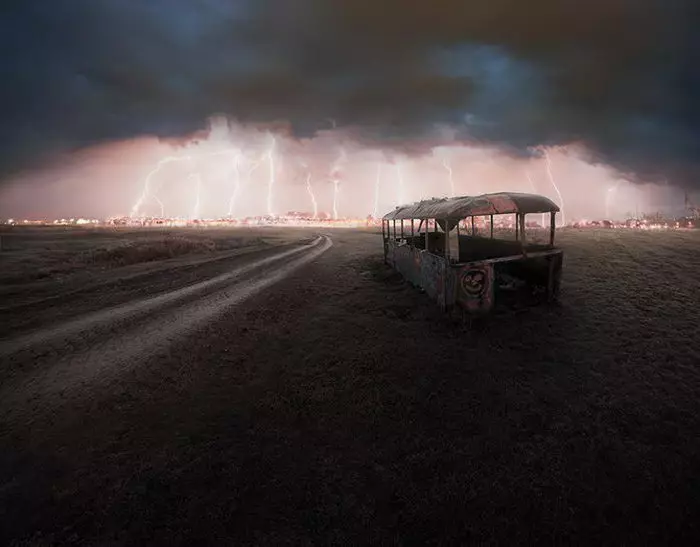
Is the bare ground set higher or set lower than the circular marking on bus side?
lower

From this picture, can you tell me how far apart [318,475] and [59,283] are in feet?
52.1

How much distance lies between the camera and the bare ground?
3.07 meters

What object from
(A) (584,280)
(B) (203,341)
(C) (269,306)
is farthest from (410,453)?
(A) (584,280)

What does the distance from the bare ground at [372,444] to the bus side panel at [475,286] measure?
1187 millimetres

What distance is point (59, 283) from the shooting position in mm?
13984

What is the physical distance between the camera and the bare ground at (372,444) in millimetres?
3066

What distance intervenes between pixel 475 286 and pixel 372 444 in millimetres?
5743

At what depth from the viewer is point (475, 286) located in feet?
28.5

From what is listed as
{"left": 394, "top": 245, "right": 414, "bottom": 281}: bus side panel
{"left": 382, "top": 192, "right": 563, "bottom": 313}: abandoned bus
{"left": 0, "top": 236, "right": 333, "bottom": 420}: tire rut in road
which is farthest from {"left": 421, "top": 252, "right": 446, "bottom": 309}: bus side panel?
{"left": 0, "top": 236, "right": 333, "bottom": 420}: tire rut in road

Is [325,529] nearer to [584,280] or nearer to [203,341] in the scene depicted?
[203,341]

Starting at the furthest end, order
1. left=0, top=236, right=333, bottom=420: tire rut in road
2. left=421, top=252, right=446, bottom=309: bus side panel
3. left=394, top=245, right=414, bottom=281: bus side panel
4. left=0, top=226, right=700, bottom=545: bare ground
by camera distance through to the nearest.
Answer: left=394, top=245, right=414, bottom=281: bus side panel → left=421, top=252, right=446, bottom=309: bus side panel → left=0, top=236, right=333, bottom=420: tire rut in road → left=0, top=226, right=700, bottom=545: bare ground

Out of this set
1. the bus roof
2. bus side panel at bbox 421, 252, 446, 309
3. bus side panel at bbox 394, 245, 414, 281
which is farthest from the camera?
bus side panel at bbox 394, 245, 414, 281

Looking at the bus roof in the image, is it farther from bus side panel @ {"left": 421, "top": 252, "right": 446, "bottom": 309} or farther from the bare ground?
the bare ground

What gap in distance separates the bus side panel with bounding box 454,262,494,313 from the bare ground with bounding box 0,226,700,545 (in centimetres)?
119
